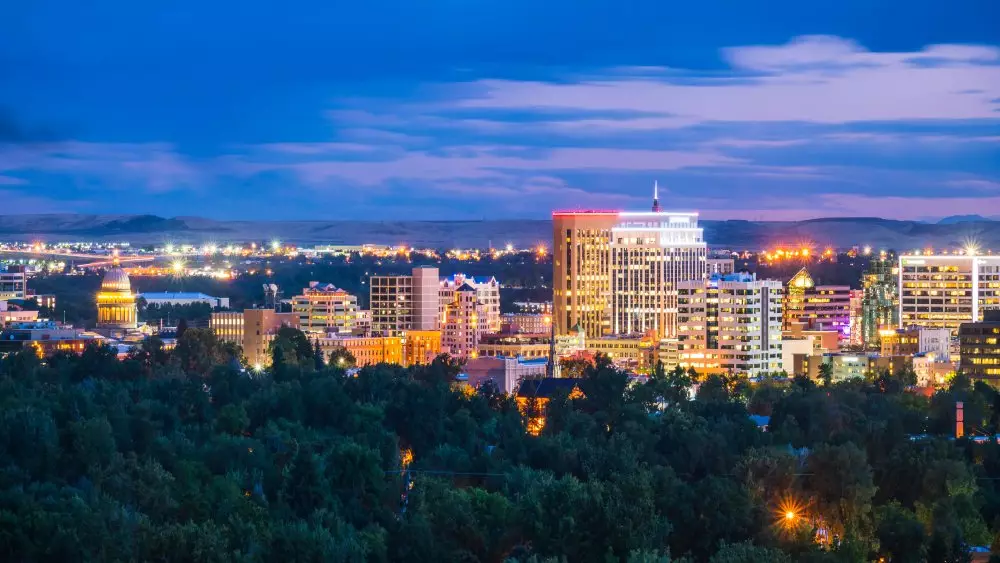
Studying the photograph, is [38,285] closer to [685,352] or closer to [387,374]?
[685,352]

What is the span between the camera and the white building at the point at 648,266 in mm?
116562

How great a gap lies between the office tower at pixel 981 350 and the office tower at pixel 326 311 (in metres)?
32.1

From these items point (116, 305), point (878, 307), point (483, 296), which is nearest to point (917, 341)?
point (878, 307)

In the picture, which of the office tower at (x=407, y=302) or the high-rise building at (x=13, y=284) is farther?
the high-rise building at (x=13, y=284)

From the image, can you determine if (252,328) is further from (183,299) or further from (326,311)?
(183,299)

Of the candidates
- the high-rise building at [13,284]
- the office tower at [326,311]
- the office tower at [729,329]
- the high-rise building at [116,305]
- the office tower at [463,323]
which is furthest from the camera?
the high-rise building at [13,284]

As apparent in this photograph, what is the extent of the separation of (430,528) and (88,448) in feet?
36.3

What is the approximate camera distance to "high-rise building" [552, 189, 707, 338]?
116562 millimetres

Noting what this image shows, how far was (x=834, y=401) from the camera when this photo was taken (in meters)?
66.0

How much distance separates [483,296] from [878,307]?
1899cm

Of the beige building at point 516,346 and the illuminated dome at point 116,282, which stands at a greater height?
the illuminated dome at point 116,282

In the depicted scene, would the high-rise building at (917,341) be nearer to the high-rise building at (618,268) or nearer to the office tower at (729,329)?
the office tower at (729,329)

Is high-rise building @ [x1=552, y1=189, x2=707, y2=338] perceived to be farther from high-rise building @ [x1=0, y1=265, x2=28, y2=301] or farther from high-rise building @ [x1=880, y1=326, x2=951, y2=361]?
high-rise building @ [x1=0, y1=265, x2=28, y2=301]

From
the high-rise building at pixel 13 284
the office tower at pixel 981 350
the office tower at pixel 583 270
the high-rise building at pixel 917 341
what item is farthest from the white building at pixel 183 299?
the office tower at pixel 981 350
